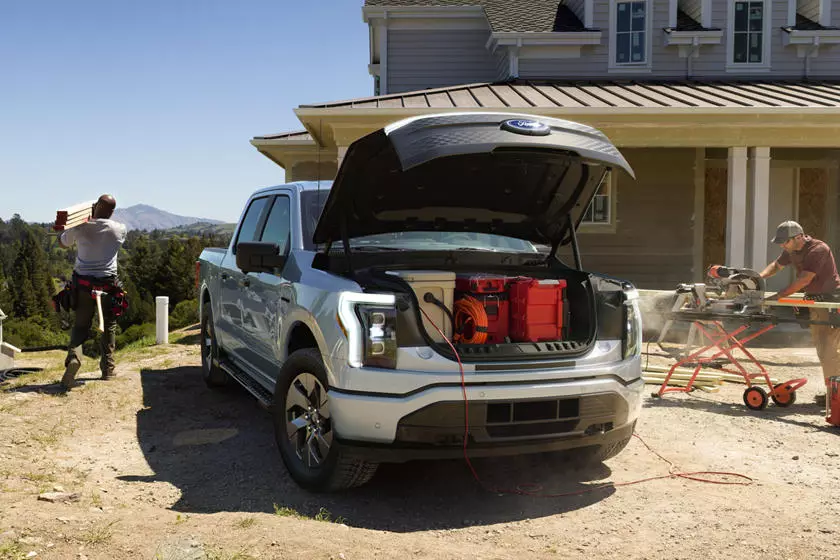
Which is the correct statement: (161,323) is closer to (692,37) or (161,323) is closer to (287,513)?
(287,513)

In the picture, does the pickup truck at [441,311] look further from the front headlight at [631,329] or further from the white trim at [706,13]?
the white trim at [706,13]

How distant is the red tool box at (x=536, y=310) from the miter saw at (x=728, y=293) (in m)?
2.90

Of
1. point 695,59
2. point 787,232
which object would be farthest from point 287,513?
point 695,59

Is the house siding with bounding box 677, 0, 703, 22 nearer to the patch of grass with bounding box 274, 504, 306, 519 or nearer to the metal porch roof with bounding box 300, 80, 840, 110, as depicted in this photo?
the metal porch roof with bounding box 300, 80, 840, 110

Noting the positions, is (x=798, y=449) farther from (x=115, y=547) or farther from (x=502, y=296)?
(x=115, y=547)

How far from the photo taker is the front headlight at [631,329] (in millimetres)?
4387

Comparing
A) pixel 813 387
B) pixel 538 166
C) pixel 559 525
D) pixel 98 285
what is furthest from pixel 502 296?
pixel 813 387

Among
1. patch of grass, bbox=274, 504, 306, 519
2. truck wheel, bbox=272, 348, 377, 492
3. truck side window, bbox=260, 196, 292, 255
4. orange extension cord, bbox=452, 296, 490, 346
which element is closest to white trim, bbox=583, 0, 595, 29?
truck side window, bbox=260, 196, 292, 255

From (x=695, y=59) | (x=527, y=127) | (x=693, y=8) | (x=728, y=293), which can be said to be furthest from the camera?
(x=693, y=8)

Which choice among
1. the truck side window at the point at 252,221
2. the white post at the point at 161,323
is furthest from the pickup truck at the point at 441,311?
the white post at the point at 161,323

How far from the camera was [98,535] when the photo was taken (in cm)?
325

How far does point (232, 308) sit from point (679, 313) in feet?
13.0

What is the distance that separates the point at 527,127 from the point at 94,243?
4.70m

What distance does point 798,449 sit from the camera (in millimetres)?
5363
